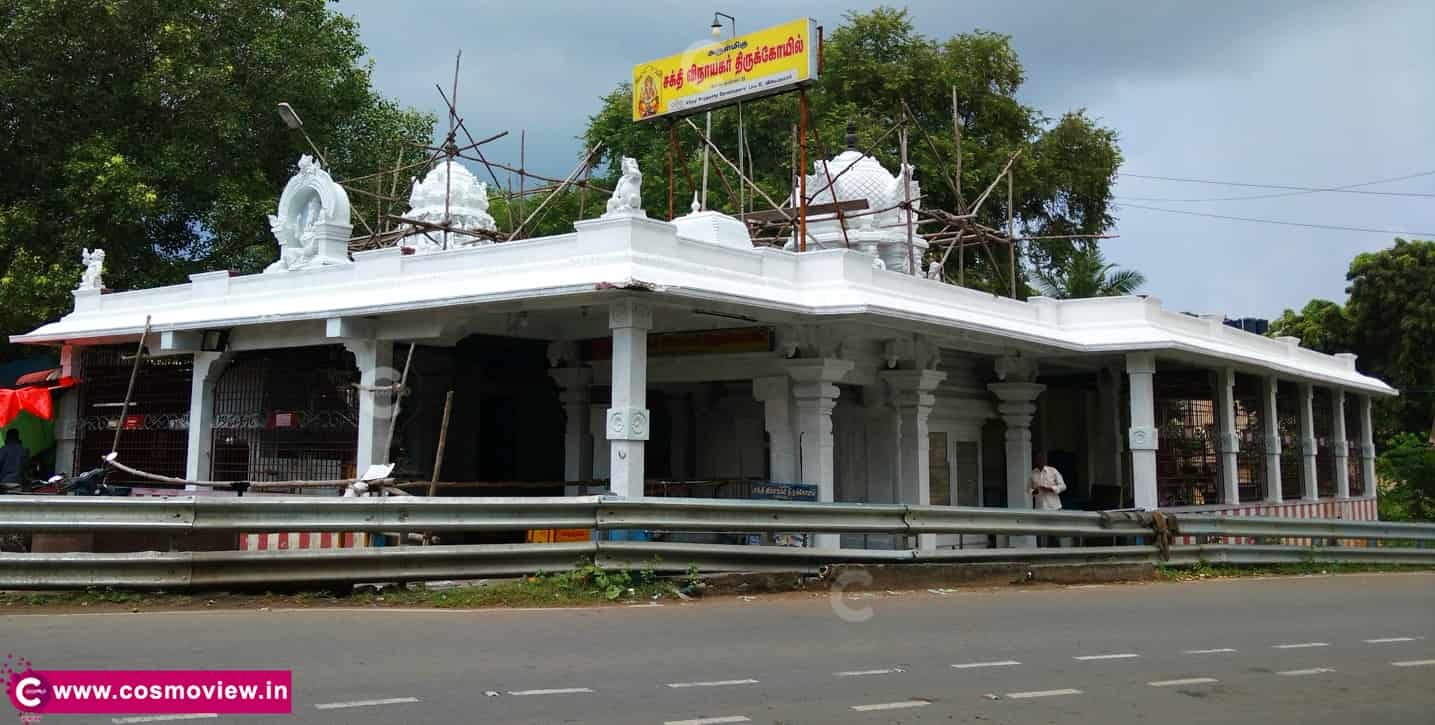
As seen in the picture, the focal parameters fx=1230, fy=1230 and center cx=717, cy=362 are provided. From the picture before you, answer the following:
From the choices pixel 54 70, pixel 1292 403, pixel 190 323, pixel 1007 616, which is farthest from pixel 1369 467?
pixel 54 70

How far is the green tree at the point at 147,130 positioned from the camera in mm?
25094

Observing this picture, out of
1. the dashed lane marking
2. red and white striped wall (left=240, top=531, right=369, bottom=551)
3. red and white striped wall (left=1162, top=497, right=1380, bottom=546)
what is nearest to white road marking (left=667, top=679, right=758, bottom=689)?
the dashed lane marking

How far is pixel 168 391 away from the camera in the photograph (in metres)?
19.2

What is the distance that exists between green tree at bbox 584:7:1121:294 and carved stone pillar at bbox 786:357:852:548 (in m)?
20.3

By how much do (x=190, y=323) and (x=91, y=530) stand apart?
9.06 m

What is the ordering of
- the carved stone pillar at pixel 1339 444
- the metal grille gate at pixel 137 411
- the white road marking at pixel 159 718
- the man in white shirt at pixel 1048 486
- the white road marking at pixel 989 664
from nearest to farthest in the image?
the white road marking at pixel 159 718
the white road marking at pixel 989 664
the man in white shirt at pixel 1048 486
the metal grille gate at pixel 137 411
the carved stone pillar at pixel 1339 444

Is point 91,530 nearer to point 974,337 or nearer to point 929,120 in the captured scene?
point 974,337

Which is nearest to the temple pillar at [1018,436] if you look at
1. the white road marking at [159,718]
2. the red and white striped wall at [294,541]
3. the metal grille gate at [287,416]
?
the metal grille gate at [287,416]

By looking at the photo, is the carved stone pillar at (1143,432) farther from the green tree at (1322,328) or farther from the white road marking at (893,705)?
the green tree at (1322,328)

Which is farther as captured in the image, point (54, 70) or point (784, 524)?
point (54, 70)

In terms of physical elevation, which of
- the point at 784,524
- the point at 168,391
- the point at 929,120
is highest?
the point at 929,120

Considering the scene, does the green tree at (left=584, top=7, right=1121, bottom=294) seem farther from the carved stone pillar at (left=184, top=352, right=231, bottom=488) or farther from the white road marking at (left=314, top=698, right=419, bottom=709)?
the white road marking at (left=314, top=698, right=419, bottom=709)

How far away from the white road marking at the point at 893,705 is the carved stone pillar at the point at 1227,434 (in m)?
15.4

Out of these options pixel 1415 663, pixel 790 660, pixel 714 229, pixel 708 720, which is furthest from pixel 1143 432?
pixel 708 720
